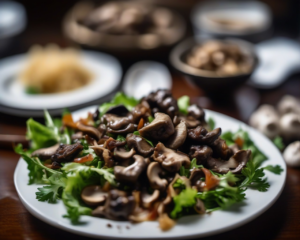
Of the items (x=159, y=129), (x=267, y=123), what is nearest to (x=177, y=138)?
(x=159, y=129)

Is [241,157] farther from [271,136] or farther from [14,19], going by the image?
[14,19]

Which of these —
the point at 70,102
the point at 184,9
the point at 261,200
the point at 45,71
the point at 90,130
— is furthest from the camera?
the point at 184,9

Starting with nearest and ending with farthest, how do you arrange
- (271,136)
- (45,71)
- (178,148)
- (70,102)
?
(178,148) < (271,136) < (70,102) < (45,71)

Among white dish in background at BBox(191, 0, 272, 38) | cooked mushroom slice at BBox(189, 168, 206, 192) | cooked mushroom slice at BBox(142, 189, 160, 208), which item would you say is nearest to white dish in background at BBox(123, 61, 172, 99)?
white dish in background at BBox(191, 0, 272, 38)

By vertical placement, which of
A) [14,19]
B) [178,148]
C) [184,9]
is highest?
[178,148]

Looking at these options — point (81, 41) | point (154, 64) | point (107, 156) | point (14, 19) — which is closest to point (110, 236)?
point (107, 156)

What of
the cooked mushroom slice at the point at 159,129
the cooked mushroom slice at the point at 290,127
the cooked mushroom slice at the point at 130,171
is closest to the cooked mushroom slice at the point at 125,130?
the cooked mushroom slice at the point at 159,129
